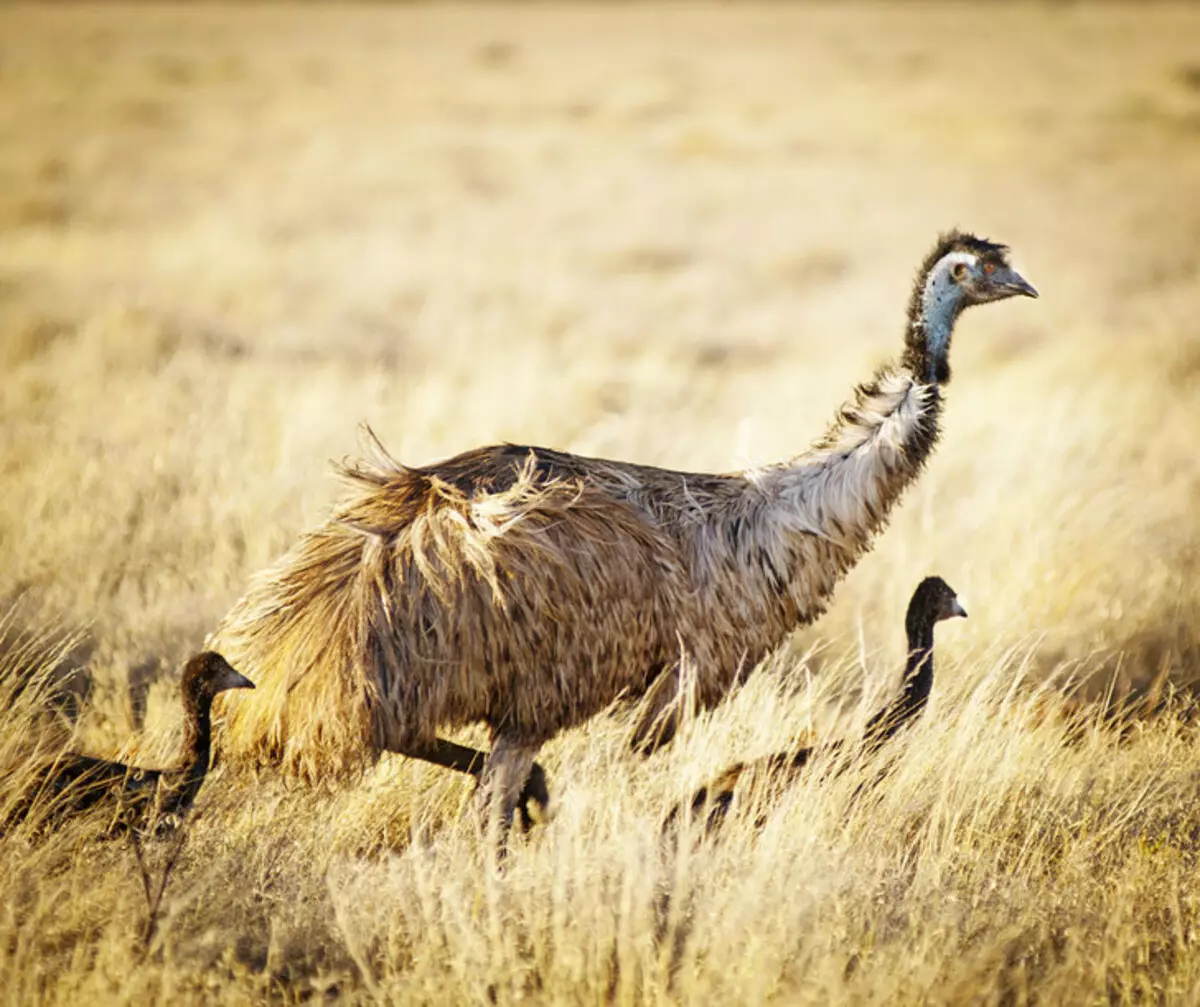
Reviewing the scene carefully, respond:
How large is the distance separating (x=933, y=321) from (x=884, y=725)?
1600 millimetres

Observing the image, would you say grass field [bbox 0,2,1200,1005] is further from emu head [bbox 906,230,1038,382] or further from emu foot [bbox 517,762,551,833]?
emu head [bbox 906,230,1038,382]

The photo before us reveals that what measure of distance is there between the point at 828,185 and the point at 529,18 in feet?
144

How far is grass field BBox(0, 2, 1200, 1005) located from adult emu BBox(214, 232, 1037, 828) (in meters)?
0.40

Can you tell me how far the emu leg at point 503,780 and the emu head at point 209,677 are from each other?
0.80m

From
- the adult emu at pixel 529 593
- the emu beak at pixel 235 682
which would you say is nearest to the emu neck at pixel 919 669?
the adult emu at pixel 529 593

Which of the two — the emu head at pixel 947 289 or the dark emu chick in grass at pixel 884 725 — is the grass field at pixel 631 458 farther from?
the emu head at pixel 947 289

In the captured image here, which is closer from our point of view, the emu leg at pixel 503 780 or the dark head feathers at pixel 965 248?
the emu leg at pixel 503 780

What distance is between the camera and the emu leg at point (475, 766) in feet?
14.5

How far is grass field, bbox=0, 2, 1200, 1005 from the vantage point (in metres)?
3.93

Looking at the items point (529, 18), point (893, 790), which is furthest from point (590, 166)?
point (529, 18)

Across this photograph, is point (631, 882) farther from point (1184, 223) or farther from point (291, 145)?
point (291, 145)

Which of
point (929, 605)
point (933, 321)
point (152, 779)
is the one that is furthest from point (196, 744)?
point (933, 321)

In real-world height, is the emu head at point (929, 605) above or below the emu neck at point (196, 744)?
above

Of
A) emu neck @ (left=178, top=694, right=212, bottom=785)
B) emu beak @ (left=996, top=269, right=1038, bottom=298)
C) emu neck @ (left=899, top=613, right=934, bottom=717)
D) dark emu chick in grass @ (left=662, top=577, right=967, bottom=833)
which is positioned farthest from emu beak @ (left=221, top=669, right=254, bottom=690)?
emu beak @ (left=996, top=269, right=1038, bottom=298)
